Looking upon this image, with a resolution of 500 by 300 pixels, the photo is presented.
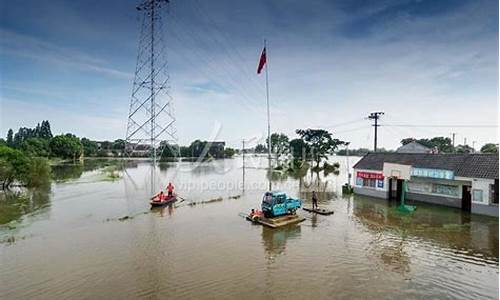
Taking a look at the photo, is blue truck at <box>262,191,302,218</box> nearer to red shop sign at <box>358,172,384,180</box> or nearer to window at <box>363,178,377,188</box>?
red shop sign at <box>358,172,384,180</box>

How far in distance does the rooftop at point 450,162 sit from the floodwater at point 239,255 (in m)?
2.61

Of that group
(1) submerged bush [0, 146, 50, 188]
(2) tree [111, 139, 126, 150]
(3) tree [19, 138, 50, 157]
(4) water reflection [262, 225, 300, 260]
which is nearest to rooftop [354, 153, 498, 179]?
(4) water reflection [262, 225, 300, 260]

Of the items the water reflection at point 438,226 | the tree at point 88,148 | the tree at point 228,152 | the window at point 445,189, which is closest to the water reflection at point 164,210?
the water reflection at point 438,226

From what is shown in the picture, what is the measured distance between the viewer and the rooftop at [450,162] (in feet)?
61.5

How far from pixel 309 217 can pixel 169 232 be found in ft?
24.9

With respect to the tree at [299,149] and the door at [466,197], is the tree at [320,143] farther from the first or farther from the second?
the door at [466,197]

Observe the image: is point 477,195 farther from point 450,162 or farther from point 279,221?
point 279,221

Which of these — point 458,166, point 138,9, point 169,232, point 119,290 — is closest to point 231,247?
point 169,232

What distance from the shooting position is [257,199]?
24391 millimetres

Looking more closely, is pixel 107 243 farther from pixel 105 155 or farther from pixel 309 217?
pixel 105 155

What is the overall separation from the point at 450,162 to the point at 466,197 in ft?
7.98

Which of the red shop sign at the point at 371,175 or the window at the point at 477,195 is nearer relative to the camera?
the window at the point at 477,195

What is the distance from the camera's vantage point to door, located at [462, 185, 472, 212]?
19.7 m

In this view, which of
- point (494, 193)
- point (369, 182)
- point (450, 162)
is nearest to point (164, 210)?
point (369, 182)
